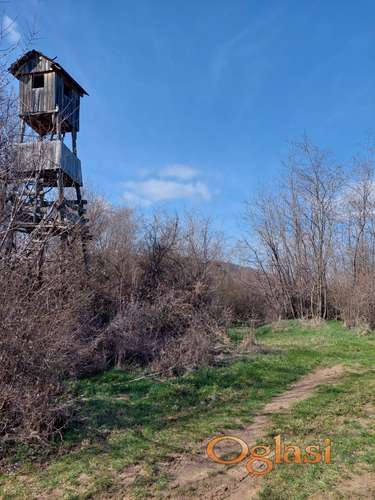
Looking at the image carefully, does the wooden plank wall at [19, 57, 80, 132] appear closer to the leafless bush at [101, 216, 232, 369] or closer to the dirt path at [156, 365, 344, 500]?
the leafless bush at [101, 216, 232, 369]

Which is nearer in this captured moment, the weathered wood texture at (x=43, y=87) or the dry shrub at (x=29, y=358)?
the dry shrub at (x=29, y=358)

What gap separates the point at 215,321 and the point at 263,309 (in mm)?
8798

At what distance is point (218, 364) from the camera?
329 inches

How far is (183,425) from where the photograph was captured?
4922mm

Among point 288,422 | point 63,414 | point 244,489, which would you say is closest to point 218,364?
point 288,422

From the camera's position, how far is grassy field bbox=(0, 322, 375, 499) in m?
3.43

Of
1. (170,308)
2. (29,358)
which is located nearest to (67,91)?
(170,308)

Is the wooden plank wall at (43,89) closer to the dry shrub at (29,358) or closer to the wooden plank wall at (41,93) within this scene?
the wooden plank wall at (41,93)

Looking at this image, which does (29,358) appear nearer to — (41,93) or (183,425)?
(183,425)

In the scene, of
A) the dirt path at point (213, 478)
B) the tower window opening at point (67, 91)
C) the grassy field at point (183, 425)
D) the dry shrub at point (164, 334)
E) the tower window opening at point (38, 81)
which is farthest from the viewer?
the tower window opening at point (67, 91)

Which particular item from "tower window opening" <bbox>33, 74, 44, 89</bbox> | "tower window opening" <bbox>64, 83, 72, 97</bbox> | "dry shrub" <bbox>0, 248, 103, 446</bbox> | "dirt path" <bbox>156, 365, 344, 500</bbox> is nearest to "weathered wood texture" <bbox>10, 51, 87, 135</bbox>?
"tower window opening" <bbox>33, 74, 44, 89</bbox>

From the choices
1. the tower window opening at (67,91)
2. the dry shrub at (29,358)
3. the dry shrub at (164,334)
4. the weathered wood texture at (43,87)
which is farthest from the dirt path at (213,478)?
the tower window opening at (67,91)

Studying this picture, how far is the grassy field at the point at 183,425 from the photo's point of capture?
3428 millimetres

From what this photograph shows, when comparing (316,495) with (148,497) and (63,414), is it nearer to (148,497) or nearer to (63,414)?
(148,497)
